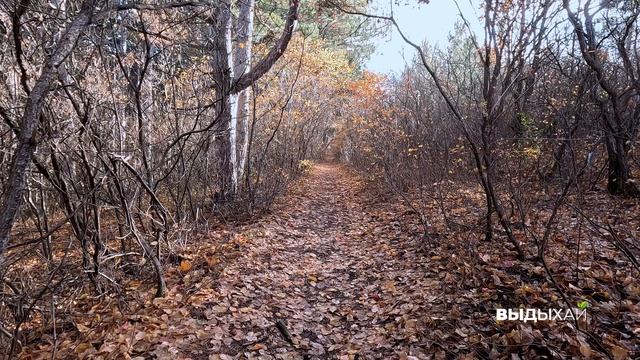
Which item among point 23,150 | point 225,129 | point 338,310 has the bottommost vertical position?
point 338,310

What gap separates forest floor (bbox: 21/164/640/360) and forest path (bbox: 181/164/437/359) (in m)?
0.02

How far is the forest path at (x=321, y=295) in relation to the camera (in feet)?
11.6

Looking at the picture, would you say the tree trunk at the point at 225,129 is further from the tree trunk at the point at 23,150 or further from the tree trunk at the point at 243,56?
the tree trunk at the point at 23,150

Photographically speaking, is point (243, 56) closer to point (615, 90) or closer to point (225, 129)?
point (225, 129)

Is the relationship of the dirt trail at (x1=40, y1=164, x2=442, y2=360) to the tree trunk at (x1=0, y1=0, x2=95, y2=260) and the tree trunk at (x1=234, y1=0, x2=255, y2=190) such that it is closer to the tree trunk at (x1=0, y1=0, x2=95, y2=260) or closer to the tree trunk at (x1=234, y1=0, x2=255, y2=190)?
the tree trunk at (x1=0, y1=0, x2=95, y2=260)

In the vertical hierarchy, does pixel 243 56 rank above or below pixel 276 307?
above

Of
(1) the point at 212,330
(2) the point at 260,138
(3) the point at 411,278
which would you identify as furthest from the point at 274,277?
(2) the point at 260,138

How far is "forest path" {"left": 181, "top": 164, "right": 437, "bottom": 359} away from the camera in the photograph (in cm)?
354

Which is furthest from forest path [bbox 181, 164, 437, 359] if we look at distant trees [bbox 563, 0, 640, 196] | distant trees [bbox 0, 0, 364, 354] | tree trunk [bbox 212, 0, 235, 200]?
distant trees [bbox 563, 0, 640, 196]

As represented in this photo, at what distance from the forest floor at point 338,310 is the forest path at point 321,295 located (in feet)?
0.05

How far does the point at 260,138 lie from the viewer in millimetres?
11047

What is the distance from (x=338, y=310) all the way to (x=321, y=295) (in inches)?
16.6

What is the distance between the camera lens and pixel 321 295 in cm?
465

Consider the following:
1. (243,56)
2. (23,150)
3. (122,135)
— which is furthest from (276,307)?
(243,56)
